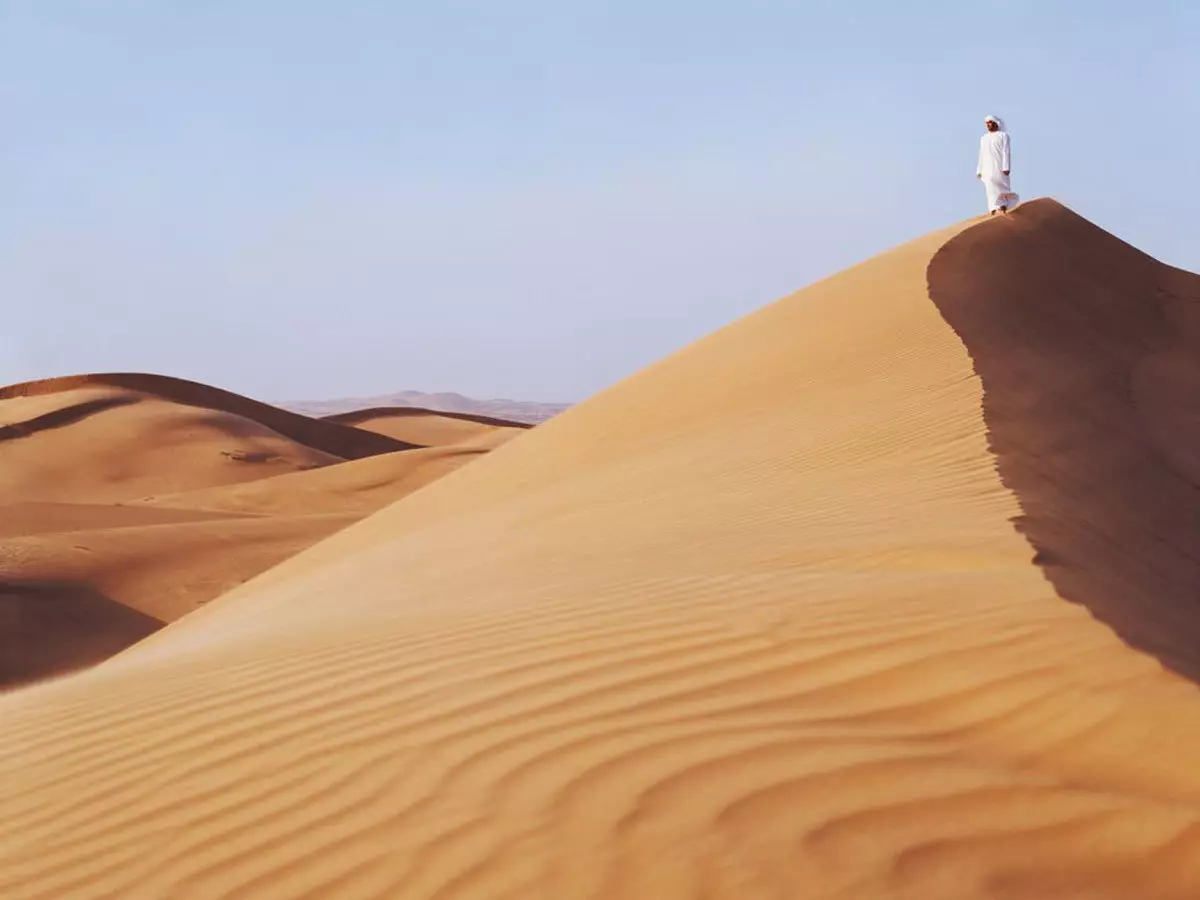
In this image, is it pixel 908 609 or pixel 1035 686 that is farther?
pixel 908 609

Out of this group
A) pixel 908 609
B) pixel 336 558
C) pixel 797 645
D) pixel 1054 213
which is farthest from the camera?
pixel 1054 213

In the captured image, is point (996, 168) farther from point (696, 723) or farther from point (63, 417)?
point (63, 417)

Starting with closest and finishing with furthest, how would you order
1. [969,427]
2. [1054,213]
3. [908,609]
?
[908,609]
[969,427]
[1054,213]

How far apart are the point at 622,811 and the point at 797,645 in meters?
1.23

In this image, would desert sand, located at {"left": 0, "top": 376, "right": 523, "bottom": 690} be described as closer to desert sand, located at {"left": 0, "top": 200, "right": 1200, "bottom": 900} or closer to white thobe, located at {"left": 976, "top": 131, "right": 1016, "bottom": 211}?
desert sand, located at {"left": 0, "top": 200, "right": 1200, "bottom": 900}

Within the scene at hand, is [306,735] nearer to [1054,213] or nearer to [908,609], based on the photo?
[908,609]

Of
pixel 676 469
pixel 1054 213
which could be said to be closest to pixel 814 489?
pixel 676 469

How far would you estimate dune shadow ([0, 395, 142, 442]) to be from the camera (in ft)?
100

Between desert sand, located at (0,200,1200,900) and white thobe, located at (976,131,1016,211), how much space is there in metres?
7.65

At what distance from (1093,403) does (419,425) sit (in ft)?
126

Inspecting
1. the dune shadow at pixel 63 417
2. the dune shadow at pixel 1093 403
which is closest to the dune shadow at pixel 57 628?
the dune shadow at pixel 1093 403

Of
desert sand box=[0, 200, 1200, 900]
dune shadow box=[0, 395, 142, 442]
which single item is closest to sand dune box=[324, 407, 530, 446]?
dune shadow box=[0, 395, 142, 442]

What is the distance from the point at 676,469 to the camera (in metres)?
10.0

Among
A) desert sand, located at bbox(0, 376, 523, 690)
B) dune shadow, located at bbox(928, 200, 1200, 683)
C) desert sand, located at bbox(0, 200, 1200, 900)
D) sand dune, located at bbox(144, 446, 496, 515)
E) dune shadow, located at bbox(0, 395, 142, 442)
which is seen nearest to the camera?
desert sand, located at bbox(0, 200, 1200, 900)
